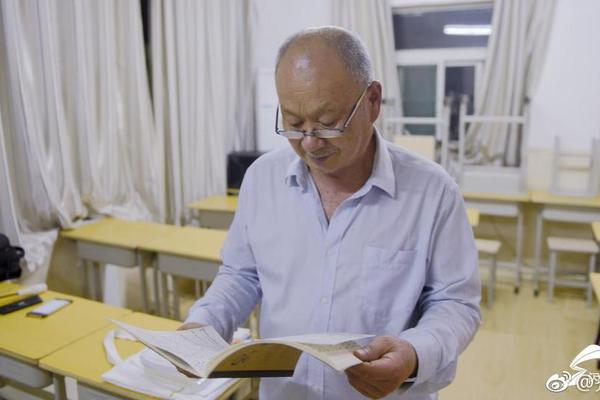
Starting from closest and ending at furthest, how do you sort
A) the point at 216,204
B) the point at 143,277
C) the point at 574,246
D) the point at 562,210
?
the point at 143,277 < the point at 574,246 < the point at 562,210 < the point at 216,204

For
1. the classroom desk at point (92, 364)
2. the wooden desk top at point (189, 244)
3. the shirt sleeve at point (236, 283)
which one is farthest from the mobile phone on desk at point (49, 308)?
the shirt sleeve at point (236, 283)

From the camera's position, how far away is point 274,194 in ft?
3.95

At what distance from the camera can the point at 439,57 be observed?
16.0 ft

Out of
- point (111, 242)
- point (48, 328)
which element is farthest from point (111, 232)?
point (48, 328)

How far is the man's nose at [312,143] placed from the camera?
1.01 m

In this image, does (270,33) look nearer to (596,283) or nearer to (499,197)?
(499,197)

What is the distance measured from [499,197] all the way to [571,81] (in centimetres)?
131

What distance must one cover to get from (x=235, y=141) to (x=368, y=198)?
13.7 ft

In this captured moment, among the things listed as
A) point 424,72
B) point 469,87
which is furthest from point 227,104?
point 469,87

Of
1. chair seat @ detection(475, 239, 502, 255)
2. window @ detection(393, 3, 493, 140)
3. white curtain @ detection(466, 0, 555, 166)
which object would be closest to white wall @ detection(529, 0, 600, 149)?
white curtain @ detection(466, 0, 555, 166)

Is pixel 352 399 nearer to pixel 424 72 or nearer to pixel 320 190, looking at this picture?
pixel 320 190

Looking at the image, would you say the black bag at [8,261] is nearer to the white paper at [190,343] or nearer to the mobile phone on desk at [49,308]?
the mobile phone on desk at [49,308]

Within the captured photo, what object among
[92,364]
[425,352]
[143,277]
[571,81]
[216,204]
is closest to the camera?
[425,352]

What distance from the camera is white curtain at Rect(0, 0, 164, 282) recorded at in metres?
2.89
